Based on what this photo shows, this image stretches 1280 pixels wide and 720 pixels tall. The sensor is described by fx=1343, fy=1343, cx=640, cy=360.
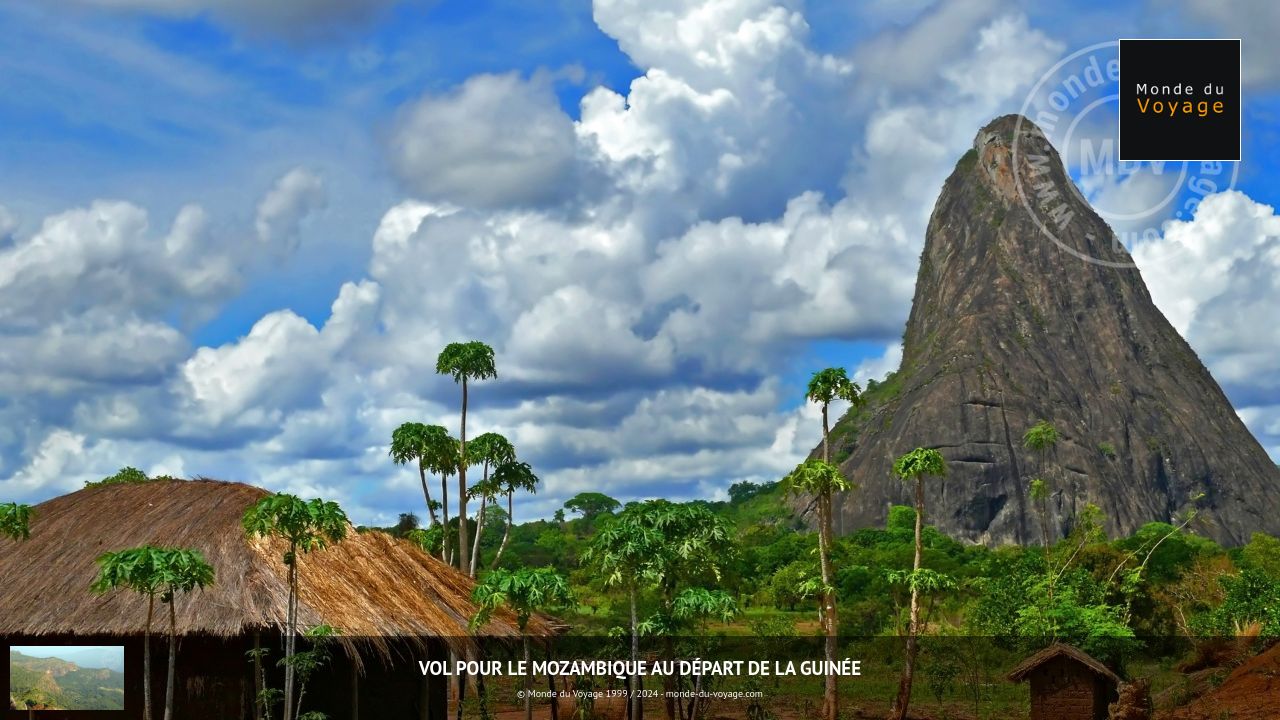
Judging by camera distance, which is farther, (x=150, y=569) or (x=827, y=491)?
(x=827, y=491)

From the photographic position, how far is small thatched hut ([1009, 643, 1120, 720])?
77.7 feet

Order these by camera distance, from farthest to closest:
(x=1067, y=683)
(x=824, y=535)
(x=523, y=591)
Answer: (x=824, y=535) → (x=1067, y=683) → (x=523, y=591)

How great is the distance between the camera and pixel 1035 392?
357 feet

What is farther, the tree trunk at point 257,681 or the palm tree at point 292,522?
the tree trunk at point 257,681

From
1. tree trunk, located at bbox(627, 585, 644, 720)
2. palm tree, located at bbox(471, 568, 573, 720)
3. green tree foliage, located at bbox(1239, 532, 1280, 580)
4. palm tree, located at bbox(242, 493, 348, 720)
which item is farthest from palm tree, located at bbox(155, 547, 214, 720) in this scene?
green tree foliage, located at bbox(1239, 532, 1280, 580)

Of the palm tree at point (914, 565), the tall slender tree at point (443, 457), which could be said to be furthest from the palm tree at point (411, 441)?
the palm tree at point (914, 565)

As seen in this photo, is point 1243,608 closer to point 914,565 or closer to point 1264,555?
point 914,565

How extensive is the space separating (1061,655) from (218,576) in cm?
1445

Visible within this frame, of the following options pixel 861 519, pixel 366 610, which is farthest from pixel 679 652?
pixel 861 519

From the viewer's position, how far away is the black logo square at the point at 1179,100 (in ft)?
109

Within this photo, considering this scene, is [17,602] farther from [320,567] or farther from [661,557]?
[661,557]

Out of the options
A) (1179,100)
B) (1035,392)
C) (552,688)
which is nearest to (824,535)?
(552,688)

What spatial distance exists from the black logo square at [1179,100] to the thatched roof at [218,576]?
67.3 ft

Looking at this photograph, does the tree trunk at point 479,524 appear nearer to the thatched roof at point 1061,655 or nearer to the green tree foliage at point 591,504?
the thatched roof at point 1061,655
